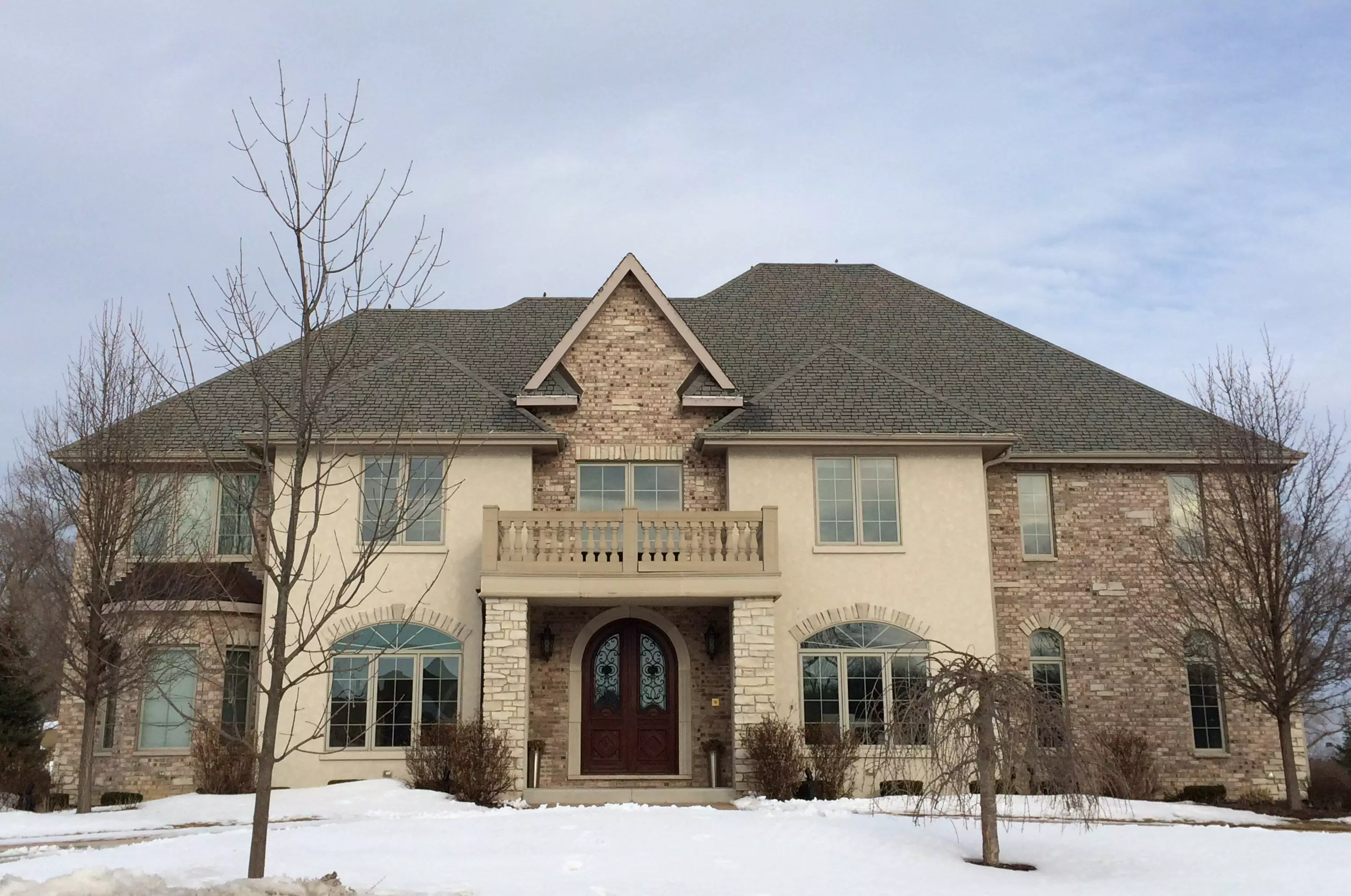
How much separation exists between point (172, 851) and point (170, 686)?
29.8 feet

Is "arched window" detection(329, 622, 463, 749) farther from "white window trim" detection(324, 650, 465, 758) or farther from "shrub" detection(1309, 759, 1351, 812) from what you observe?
"shrub" detection(1309, 759, 1351, 812)

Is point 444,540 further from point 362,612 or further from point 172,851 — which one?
point 172,851

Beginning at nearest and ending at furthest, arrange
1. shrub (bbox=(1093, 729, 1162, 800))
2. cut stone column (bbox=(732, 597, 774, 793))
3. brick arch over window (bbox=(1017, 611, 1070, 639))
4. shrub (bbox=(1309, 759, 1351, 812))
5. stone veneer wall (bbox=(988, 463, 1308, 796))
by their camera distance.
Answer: cut stone column (bbox=(732, 597, 774, 793))
shrub (bbox=(1093, 729, 1162, 800))
shrub (bbox=(1309, 759, 1351, 812))
stone veneer wall (bbox=(988, 463, 1308, 796))
brick arch over window (bbox=(1017, 611, 1070, 639))

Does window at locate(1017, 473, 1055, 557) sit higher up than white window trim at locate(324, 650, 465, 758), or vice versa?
window at locate(1017, 473, 1055, 557)

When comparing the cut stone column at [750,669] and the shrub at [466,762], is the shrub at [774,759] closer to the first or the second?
the cut stone column at [750,669]

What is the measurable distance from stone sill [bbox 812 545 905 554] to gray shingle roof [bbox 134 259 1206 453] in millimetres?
2069

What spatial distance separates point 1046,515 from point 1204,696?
4.27 m

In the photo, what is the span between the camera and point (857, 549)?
69.5 feet

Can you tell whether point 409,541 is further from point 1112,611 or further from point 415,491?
point 1112,611

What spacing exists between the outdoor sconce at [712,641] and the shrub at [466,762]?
3.95 metres

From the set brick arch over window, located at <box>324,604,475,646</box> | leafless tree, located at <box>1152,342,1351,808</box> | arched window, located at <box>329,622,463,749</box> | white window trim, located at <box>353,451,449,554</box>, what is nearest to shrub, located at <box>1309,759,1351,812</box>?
leafless tree, located at <box>1152,342,1351,808</box>

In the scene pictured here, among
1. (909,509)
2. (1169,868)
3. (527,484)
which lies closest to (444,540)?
(527,484)

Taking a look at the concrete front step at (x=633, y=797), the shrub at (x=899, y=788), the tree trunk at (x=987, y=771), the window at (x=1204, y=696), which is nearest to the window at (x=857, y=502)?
the shrub at (x=899, y=788)

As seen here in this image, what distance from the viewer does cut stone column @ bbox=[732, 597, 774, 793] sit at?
19203 millimetres
